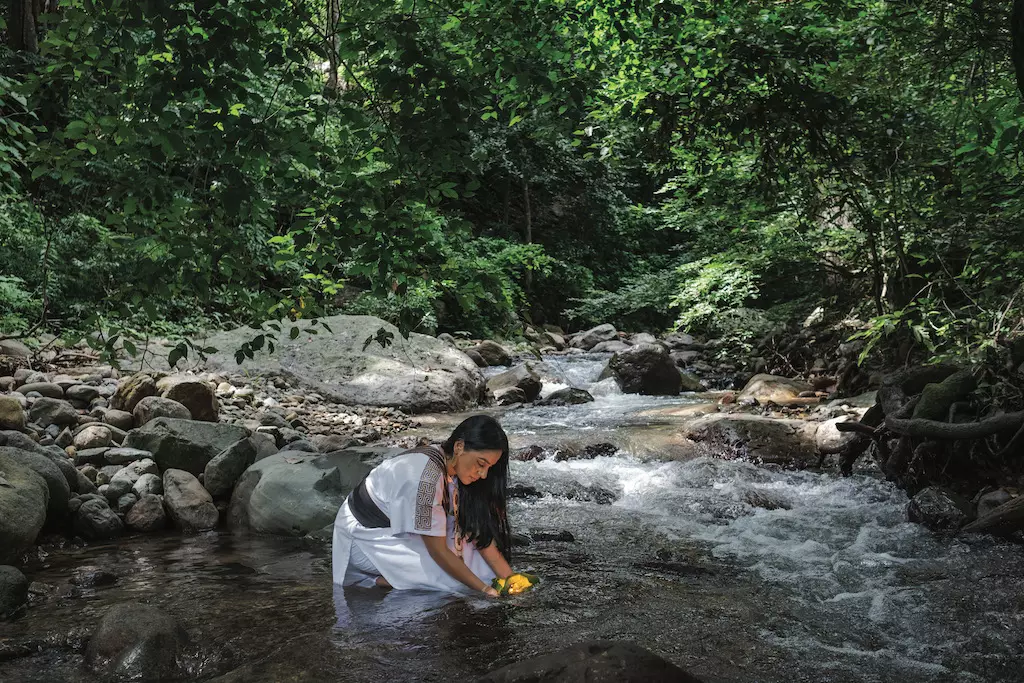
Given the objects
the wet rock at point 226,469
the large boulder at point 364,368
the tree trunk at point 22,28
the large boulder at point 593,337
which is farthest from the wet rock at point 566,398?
the tree trunk at point 22,28

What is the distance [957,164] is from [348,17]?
5035mm

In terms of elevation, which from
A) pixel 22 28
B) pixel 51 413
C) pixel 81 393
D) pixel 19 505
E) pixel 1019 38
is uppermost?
pixel 22 28

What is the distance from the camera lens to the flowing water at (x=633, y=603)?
3.43 m

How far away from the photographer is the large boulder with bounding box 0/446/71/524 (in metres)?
5.32

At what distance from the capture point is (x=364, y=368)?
12.2 m

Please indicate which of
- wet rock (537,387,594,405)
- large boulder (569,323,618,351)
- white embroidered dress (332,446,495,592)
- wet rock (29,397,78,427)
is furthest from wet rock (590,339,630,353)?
white embroidered dress (332,446,495,592)

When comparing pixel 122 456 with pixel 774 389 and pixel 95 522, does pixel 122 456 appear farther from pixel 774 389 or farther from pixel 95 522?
pixel 774 389

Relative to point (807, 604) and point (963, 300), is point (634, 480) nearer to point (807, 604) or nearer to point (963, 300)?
point (807, 604)

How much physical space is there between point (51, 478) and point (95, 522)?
1.41 ft

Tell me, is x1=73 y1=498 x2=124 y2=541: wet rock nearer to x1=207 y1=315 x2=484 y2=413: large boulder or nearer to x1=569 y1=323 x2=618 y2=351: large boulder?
x1=207 y1=315 x2=484 y2=413: large boulder

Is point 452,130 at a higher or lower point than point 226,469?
higher

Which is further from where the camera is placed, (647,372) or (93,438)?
(647,372)

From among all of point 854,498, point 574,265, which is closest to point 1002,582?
point 854,498

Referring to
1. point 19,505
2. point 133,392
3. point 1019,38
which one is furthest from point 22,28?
point 1019,38
